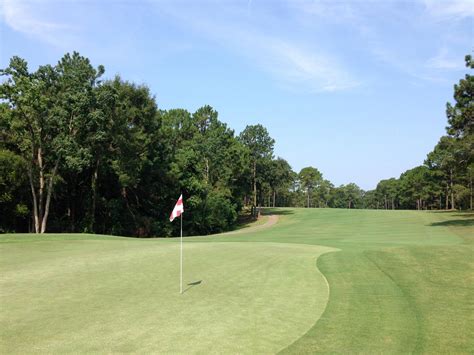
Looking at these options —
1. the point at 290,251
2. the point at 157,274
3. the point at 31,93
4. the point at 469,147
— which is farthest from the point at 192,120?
the point at 157,274

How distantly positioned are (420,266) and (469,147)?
27850mm

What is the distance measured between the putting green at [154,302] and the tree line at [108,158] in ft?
70.5

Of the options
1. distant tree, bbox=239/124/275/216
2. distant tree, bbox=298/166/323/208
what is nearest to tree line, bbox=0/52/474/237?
distant tree, bbox=239/124/275/216

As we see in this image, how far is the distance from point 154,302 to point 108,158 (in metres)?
36.2

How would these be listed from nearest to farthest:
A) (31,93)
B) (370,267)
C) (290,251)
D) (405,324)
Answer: (405,324) → (370,267) → (290,251) → (31,93)

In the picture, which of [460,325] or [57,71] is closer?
[460,325]

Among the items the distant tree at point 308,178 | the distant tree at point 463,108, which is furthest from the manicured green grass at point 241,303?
the distant tree at point 308,178

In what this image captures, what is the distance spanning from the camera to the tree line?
35.7m

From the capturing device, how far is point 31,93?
32.7 meters

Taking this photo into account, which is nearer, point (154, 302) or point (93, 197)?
point (154, 302)

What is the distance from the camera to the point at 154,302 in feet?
32.9

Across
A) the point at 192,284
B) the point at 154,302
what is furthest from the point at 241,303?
the point at 192,284

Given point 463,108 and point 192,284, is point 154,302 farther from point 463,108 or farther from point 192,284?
point 463,108

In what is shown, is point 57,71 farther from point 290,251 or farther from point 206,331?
point 206,331
